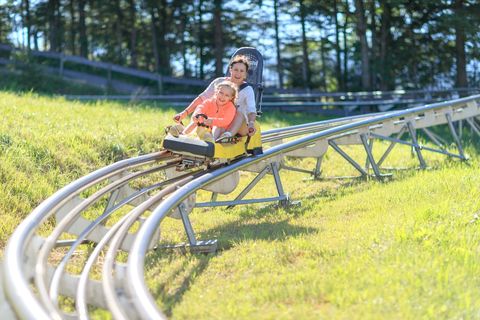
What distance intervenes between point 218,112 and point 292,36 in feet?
83.7

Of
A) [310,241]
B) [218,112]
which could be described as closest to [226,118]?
[218,112]

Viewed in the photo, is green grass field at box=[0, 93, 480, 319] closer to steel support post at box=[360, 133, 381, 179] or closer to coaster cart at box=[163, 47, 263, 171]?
steel support post at box=[360, 133, 381, 179]

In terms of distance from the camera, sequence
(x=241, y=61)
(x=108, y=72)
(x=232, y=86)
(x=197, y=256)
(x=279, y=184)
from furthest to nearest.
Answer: (x=108, y=72) < (x=279, y=184) < (x=241, y=61) < (x=232, y=86) < (x=197, y=256)

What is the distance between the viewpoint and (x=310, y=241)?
5258 millimetres

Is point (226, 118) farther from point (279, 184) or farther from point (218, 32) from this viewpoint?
point (218, 32)

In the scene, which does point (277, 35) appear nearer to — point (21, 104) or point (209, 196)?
point (21, 104)

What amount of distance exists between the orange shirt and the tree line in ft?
58.1

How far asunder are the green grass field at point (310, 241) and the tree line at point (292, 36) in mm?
16430

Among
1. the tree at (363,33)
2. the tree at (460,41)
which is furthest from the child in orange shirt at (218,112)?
the tree at (363,33)

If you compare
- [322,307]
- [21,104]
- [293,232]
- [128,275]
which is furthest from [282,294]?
[21,104]

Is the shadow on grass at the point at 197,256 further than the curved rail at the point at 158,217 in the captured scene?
Yes

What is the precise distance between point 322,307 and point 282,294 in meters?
0.30

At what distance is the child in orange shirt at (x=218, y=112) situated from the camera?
6.48m

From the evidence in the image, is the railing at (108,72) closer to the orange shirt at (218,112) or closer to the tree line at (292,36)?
the tree line at (292,36)
